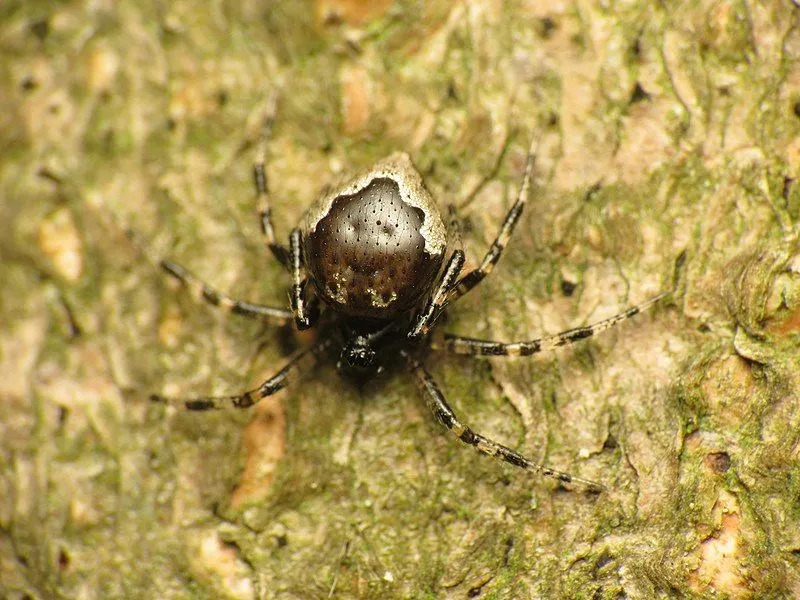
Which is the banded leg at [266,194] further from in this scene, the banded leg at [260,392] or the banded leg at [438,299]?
the banded leg at [438,299]

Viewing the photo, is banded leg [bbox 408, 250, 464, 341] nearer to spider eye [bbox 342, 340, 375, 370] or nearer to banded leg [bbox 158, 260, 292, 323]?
spider eye [bbox 342, 340, 375, 370]

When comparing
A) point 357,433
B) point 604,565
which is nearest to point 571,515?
point 604,565

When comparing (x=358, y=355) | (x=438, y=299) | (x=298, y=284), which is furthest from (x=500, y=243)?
(x=298, y=284)

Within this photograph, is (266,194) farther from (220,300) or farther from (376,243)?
(376,243)

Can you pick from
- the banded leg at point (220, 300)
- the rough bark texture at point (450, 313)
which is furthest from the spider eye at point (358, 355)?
the banded leg at point (220, 300)

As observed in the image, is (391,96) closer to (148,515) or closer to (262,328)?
(262,328)

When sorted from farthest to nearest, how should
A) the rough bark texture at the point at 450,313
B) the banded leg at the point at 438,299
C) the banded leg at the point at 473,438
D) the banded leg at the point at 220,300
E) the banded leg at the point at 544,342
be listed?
the banded leg at the point at 220,300 < the banded leg at the point at 438,299 < the banded leg at the point at 544,342 < the banded leg at the point at 473,438 < the rough bark texture at the point at 450,313

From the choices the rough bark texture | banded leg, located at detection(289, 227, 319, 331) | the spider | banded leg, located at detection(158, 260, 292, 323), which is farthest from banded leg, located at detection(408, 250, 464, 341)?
banded leg, located at detection(158, 260, 292, 323)
